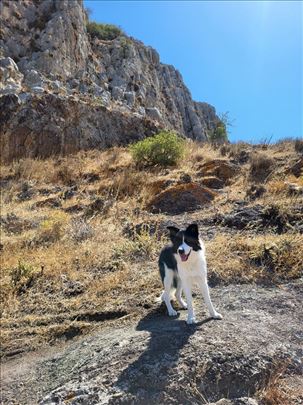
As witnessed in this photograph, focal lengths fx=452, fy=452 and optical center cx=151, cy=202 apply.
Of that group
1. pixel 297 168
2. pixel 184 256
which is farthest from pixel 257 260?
pixel 297 168

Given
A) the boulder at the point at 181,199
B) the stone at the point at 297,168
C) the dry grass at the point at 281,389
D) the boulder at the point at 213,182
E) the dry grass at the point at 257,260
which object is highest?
the stone at the point at 297,168

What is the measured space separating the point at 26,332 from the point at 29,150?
11889 millimetres

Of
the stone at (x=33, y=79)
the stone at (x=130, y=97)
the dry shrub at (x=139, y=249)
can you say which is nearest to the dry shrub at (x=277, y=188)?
the dry shrub at (x=139, y=249)

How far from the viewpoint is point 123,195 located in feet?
38.3

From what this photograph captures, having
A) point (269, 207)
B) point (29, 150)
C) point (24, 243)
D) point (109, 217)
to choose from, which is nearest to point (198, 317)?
point (269, 207)

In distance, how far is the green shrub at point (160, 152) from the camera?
1422 cm

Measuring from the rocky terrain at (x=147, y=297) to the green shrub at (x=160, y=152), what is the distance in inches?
86.0

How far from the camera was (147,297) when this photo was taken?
567 centimetres

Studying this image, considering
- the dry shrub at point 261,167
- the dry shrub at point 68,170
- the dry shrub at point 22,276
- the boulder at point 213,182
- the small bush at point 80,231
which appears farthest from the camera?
the dry shrub at point 68,170

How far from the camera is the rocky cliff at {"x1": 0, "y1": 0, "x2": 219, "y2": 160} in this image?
17.2m

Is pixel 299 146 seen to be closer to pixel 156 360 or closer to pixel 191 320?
pixel 191 320

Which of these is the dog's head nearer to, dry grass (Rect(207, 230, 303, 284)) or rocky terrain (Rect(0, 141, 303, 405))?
rocky terrain (Rect(0, 141, 303, 405))

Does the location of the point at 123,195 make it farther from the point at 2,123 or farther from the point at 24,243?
the point at 2,123

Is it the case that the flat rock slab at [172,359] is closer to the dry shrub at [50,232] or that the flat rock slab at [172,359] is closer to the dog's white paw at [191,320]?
the dog's white paw at [191,320]
